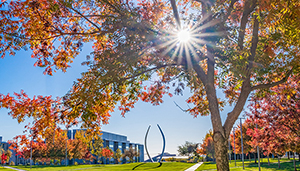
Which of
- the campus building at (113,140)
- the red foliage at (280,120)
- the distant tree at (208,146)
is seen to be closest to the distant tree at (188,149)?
the distant tree at (208,146)

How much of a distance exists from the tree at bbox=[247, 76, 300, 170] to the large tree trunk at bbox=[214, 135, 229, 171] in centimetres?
866

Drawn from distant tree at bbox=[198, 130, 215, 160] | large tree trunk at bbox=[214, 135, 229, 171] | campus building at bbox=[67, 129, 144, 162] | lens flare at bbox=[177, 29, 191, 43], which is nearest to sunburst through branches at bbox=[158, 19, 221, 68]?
lens flare at bbox=[177, 29, 191, 43]

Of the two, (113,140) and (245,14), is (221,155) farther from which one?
(113,140)

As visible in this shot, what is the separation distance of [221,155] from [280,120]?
39.8ft

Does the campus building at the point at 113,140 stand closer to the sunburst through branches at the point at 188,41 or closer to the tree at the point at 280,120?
the tree at the point at 280,120

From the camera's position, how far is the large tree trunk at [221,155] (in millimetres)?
7402

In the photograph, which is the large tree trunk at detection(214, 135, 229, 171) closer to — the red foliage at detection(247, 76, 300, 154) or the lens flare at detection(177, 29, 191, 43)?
the lens flare at detection(177, 29, 191, 43)

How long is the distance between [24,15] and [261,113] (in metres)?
18.0

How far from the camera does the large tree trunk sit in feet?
24.3

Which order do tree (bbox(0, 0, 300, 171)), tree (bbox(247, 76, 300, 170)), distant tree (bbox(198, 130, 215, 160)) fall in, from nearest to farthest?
tree (bbox(0, 0, 300, 171)) < tree (bbox(247, 76, 300, 170)) < distant tree (bbox(198, 130, 215, 160))

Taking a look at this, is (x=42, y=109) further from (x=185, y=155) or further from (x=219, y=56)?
(x=185, y=155)

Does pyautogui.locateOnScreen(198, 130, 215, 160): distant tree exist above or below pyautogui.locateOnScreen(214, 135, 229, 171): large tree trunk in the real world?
below

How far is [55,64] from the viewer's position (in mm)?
9203

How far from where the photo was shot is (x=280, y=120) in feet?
56.9
